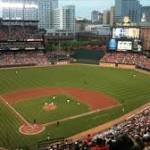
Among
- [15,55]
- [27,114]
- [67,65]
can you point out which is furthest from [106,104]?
[15,55]

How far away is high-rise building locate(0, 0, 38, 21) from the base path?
5345 centimetres

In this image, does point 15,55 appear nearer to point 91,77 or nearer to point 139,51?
point 91,77

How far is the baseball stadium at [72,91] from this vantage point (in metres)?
28.3

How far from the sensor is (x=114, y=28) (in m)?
82.8

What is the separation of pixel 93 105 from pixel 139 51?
41.8m

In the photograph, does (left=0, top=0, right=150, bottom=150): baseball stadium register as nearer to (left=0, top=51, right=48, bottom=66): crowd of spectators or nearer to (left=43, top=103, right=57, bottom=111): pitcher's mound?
(left=0, top=51, right=48, bottom=66): crowd of spectators

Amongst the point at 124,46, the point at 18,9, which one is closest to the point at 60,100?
the point at 124,46

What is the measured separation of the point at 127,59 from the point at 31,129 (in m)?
51.6

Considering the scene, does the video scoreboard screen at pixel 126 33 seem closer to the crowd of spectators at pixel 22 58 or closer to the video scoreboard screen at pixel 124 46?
the video scoreboard screen at pixel 124 46

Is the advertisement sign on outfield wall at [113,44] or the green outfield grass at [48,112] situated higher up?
the advertisement sign on outfield wall at [113,44]

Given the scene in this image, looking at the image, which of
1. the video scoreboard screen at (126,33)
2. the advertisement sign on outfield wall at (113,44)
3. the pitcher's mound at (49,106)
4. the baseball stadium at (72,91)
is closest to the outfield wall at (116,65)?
the baseball stadium at (72,91)

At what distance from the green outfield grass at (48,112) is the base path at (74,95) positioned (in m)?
1.73

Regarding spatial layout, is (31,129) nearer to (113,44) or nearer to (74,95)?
(74,95)

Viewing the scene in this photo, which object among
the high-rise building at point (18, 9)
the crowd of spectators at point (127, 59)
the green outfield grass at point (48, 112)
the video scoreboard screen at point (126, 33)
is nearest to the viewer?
the green outfield grass at point (48, 112)
